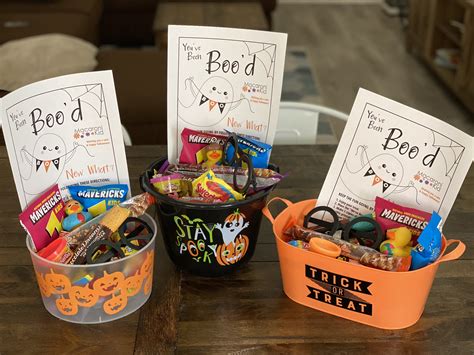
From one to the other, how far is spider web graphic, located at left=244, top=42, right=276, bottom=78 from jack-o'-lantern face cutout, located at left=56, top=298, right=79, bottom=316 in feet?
1.45

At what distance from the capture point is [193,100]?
3.24 ft

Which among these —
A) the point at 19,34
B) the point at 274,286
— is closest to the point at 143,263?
the point at 274,286

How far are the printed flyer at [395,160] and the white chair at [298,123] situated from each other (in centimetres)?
75

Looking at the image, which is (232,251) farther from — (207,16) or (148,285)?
(207,16)

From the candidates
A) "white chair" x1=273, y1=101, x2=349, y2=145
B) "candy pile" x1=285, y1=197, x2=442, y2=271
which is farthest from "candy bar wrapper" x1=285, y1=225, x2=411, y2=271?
"white chair" x1=273, y1=101, x2=349, y2=145

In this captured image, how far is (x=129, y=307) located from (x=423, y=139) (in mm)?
467

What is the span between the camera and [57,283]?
32.6 inches

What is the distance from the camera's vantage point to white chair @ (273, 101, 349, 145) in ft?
5.53

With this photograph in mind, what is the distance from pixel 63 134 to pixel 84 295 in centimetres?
24

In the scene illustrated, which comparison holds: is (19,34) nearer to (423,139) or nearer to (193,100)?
(193,100)

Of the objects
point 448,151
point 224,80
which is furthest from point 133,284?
point 448,151

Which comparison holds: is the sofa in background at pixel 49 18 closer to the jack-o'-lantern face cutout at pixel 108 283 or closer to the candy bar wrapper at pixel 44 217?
the candy bar wrapper at pixel 44 217

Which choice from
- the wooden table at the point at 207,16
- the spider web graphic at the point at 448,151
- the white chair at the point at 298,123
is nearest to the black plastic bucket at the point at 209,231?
the spider web graphic at the point at 448,151

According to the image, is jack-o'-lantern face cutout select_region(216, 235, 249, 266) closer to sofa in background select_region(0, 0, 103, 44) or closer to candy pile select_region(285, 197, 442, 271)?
candy pile select_region(285, 197, 442, 271)
